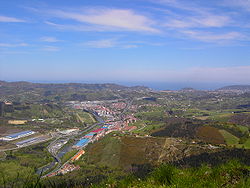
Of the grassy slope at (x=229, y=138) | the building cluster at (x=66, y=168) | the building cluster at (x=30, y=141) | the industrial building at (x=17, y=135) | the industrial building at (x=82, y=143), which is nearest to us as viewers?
the building cluster at (x=66, y=168)

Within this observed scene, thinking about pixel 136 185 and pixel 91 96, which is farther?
pixel 91 96

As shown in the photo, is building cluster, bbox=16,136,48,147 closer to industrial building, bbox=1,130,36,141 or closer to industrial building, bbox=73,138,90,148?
industrial building, bbox=1,130,36,141

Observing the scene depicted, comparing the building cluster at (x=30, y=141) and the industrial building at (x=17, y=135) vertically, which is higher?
the industrial building at (x=17, y=135)

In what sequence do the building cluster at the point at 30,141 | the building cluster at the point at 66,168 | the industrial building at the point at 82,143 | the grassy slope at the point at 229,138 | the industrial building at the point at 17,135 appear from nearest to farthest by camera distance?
the building cluster at the point at 66,168, the grassy slope at the point at 229,138, the industrial building at the point at 82,143, the building cluster at the point at 30,141, the industrial building at the point at 17,135

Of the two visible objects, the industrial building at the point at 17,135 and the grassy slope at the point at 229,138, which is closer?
the grassy slope at the point at 229,138

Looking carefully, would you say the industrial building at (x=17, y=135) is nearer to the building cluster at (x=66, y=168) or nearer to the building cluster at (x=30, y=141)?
the building cluster at (x=30, y=141)

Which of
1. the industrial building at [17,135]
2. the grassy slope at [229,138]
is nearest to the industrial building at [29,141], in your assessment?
the industrial building at [17,135]

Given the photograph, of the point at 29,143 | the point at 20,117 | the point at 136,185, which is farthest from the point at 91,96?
the point at 136,185

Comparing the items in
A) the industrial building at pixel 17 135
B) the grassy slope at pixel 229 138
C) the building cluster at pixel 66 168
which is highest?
the grassy slope at pixel 229 138

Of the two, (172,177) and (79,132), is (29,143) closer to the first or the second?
(79,132)

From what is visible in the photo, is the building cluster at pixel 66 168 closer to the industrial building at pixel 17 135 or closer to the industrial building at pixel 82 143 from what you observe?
the industrial building at pixel 82 143

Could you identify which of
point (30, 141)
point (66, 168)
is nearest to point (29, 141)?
point (30, 141)
